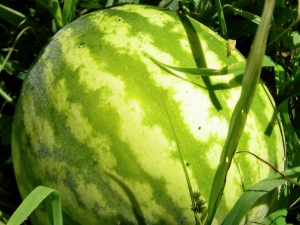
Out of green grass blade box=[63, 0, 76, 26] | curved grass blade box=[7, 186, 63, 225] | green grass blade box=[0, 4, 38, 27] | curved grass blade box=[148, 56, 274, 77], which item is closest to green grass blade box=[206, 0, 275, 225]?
curved grass blade box=[148, 56, 274, 77]

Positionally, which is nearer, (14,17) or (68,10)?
(68,10)

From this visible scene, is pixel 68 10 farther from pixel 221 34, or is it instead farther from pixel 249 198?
pixel 249 198

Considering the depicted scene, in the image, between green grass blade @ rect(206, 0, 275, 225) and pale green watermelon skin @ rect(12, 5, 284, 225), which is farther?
pale green watermelon skin @ rect(12, 5, 284, 225)

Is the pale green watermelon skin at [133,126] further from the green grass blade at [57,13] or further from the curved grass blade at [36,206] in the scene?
the green grass blade at [57,13]

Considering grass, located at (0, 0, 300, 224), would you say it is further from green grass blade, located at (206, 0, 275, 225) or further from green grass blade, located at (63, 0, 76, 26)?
green grass blade, located at (206, 0, 275, 225)

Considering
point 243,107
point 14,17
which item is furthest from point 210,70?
point 14,17

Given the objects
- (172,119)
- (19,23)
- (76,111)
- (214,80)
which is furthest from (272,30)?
(19,23)

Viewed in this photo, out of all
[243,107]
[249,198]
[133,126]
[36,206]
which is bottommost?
[36,206]
